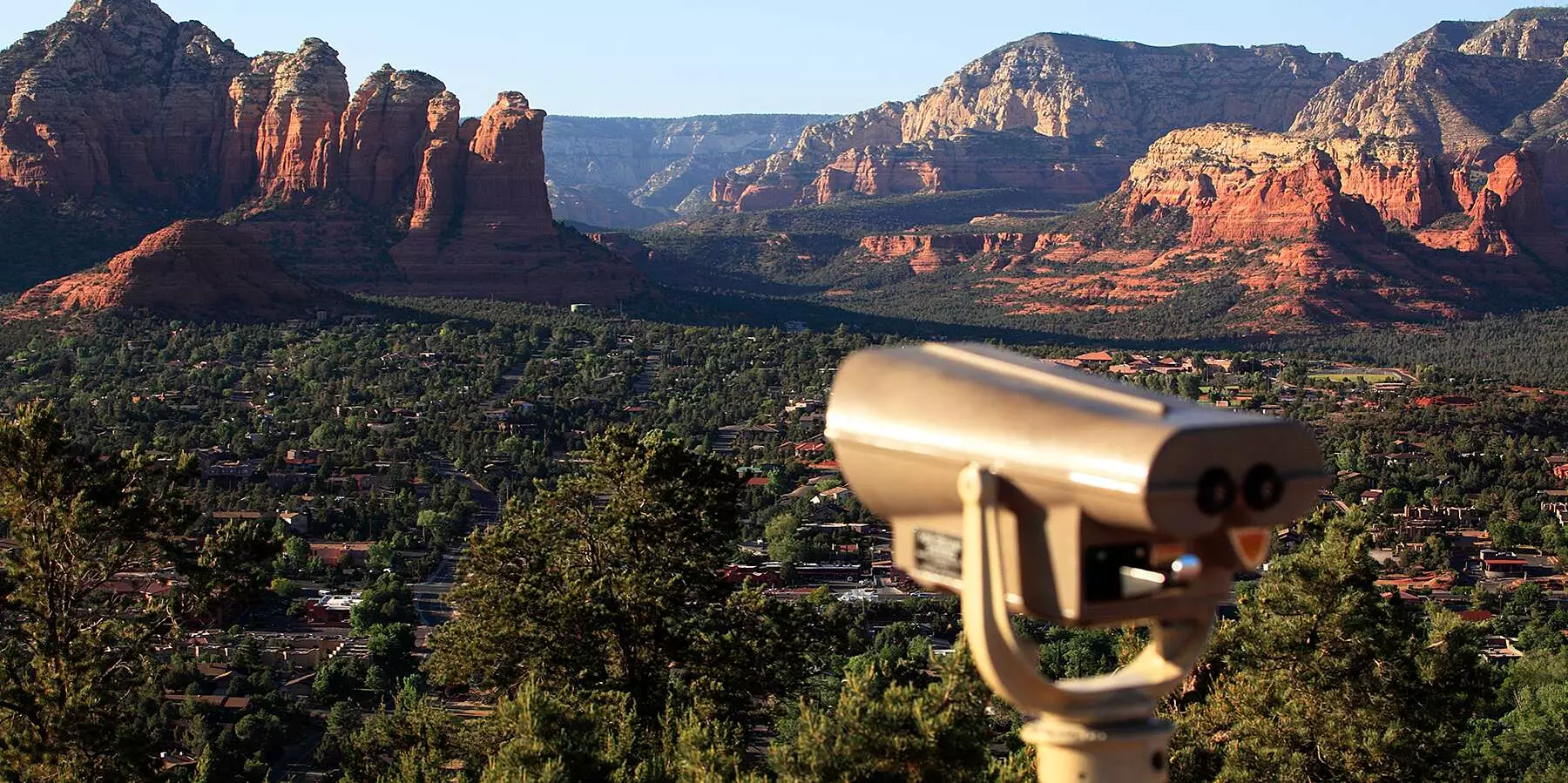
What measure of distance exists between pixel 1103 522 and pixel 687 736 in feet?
44.9

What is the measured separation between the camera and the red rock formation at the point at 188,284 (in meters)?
115

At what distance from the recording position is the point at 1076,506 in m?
7.27

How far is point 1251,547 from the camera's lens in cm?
734

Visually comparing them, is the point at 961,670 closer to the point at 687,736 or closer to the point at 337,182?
the point at 687,736

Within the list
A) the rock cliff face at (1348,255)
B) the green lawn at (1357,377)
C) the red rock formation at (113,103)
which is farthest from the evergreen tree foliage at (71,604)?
the rock cliff face at (1348,255)

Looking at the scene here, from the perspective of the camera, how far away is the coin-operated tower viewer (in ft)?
23.3

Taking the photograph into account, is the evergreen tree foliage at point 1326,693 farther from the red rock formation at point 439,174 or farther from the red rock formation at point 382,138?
the red rock formation at point 382,138

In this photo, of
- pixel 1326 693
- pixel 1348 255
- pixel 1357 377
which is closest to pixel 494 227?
pixel 1357 377

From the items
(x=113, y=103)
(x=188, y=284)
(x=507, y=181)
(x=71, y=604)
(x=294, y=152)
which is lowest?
(x=188, y=284)

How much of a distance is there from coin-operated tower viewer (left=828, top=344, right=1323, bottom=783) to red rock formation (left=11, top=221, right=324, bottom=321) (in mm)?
114080

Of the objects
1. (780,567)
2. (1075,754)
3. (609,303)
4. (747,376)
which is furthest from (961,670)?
(609,303)

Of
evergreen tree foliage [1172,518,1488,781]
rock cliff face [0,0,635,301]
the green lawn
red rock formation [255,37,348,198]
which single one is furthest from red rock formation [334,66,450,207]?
evergreen tree foliage [1172,518,1488,781]

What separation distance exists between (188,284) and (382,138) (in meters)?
42.4

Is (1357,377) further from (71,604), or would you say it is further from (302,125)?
(71,604)
